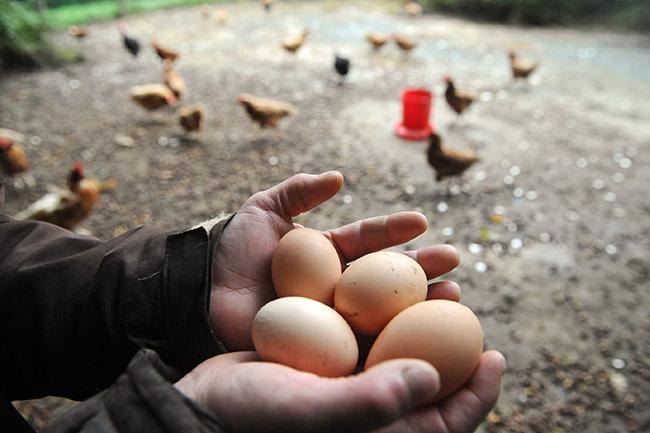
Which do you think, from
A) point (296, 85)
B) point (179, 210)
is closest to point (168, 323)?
point (179, 210)

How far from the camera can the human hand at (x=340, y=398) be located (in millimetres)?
865

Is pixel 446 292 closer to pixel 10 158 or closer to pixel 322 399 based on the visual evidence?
pixel 322 399

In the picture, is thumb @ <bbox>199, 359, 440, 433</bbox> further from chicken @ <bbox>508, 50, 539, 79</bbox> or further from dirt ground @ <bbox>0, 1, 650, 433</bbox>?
chicken @ <bbox>508, 50, 539, 79</bbox>

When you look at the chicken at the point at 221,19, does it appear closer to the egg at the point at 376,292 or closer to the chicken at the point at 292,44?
the chicken at the point at 292,44

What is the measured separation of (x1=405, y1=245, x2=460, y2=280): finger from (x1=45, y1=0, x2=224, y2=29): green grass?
9931 millimetres

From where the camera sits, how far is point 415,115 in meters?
4.63

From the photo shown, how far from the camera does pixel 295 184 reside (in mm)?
1439

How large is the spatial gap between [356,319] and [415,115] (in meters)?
3.68

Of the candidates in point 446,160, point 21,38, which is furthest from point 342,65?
point 21,38

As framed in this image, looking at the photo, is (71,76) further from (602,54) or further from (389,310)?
(602,54)

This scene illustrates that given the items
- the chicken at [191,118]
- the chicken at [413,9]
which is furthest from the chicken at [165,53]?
the chicken at [413,9]

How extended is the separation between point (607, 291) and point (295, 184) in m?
2.27

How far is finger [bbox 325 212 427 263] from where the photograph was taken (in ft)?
4.67

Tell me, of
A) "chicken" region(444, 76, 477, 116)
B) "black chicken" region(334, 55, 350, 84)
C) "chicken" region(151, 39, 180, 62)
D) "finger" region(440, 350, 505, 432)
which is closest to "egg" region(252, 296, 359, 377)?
"finger" region(440, 350, 505, 432)
